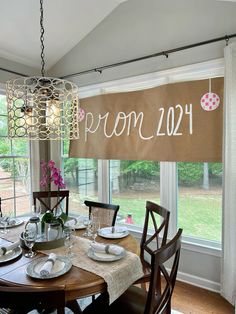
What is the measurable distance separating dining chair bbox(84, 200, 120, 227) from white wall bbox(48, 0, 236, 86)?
1584 mm

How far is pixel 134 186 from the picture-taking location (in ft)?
9.95

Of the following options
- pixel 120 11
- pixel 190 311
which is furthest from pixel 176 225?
pixel 120 11

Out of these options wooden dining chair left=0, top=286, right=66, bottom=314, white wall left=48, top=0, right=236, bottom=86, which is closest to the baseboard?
wooden dining chair left=0, top=286, right=66, bottom=314

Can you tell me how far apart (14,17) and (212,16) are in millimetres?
2144

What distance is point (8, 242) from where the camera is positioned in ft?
6.01

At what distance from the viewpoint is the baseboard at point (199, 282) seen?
244 cm

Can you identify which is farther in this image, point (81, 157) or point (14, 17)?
point (81, 157)

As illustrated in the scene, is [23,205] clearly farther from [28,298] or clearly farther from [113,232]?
[28,298]

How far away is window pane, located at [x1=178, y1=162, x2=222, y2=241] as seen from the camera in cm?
250

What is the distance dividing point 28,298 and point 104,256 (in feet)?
2.22

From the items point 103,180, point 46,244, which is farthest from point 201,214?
point 46,244

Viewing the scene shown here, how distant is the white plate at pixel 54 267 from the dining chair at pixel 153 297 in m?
0.33

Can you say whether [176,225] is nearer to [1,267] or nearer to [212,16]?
[1,267]

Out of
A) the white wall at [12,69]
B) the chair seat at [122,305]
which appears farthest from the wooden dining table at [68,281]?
the white wall at [12,69]
